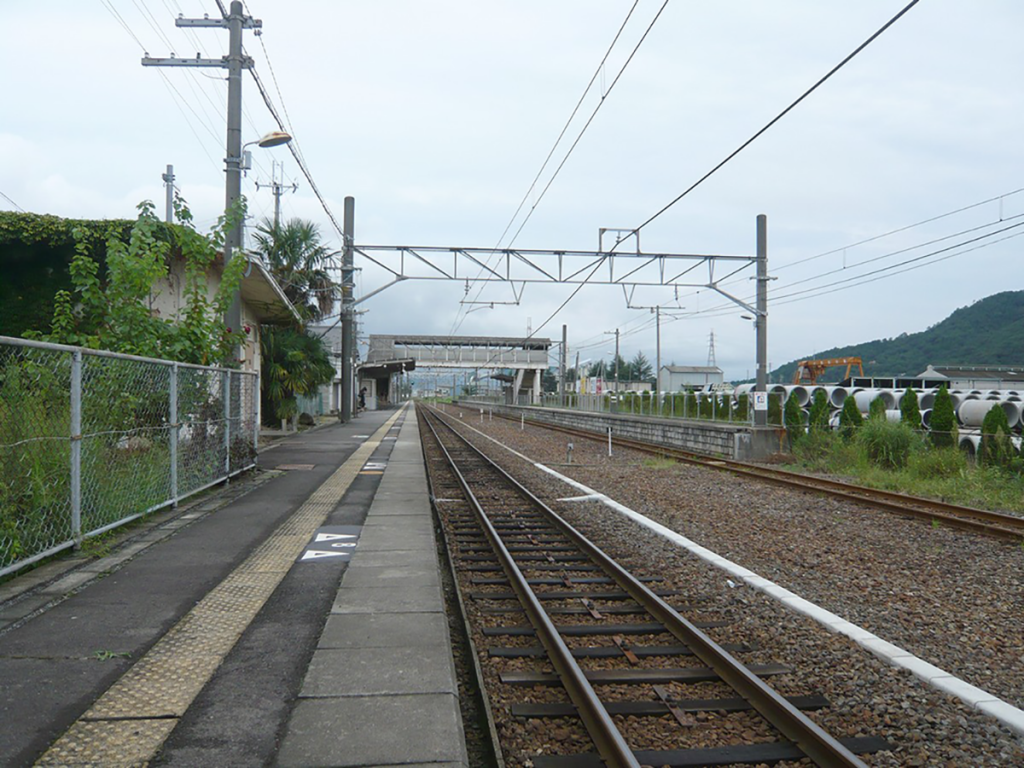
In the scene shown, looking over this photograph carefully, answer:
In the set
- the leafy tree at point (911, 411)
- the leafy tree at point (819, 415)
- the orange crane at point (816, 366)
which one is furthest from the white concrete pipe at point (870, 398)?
the orange crane at point (816, 366)

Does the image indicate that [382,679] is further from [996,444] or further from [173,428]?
[996,444]

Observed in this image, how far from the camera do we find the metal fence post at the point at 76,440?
7574mm

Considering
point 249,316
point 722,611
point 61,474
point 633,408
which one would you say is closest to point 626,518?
point 722,611

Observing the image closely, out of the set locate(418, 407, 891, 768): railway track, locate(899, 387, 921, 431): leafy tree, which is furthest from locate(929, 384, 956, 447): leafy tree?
locate(418, 407, 891, 768): railway track

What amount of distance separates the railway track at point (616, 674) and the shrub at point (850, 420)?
14270mm

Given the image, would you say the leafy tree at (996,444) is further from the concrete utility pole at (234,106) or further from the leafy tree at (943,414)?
the concrete utility pole at (234,106)

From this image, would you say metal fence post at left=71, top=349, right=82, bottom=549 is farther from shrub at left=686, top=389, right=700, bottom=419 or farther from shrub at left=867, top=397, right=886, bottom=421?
shrub at left=686, top=389, right=700, bottom=419

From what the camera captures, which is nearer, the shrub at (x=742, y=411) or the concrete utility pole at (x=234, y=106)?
the concrete utility pole at (x=234, y=106)

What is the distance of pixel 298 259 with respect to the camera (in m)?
33.4

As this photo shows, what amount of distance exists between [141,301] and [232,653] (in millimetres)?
8325

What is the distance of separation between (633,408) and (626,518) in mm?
29216

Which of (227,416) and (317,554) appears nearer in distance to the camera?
(317,554)

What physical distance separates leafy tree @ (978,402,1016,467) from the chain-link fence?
49.1ft

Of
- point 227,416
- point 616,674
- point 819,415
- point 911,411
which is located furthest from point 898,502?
point 227,416
